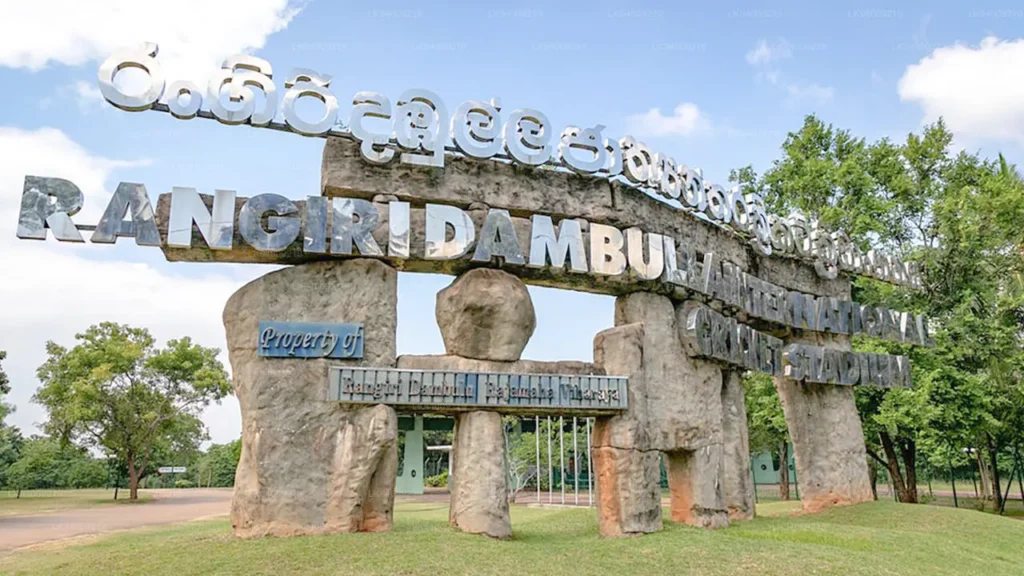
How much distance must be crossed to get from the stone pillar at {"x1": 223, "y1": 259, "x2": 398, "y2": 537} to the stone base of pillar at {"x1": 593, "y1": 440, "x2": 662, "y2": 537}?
12.9 ft

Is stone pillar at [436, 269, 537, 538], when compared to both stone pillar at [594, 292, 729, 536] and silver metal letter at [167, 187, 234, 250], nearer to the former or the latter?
stone pillar at [594, 292, 729, 536]

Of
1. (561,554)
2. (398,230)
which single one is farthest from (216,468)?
(561,554)

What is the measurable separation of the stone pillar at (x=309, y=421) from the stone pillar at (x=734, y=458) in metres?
8.58

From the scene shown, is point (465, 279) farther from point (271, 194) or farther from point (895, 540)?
point (895, 540)

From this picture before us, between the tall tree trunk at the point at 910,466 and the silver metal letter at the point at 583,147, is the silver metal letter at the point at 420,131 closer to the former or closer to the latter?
the silver metal letter at the point at 583,147

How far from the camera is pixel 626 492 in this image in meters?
12.8

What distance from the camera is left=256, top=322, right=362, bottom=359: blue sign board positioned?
11.7m

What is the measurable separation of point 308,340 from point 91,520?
52.0ft

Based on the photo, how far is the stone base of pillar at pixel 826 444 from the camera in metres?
19.0

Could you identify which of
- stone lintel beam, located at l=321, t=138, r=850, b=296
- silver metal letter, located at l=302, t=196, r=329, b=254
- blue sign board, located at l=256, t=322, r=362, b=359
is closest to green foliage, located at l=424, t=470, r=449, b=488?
stone lintel beam, located at l=321, t=138, r=850, b=296

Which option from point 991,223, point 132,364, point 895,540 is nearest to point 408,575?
point 895,540

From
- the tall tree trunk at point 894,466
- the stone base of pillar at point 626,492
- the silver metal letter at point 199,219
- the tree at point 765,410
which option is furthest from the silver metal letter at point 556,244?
the tall tree trunk at point 894,466

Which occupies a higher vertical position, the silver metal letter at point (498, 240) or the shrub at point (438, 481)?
the silver metal letter at point (498, 240)

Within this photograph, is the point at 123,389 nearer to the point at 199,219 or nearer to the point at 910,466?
the point at 199,219
